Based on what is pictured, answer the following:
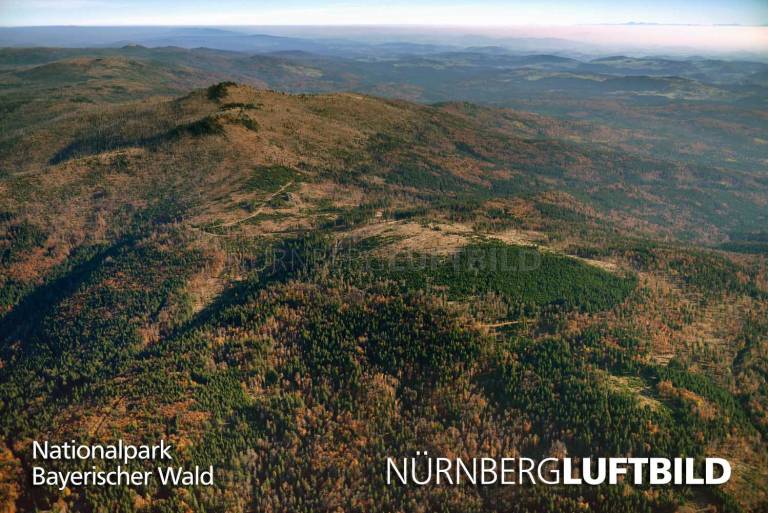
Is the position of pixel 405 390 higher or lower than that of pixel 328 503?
higher

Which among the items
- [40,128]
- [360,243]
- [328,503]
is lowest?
[328,503]

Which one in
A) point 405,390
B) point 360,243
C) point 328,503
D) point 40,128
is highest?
point 40,128

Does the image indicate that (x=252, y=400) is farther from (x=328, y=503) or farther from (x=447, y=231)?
(x=447, y=231)

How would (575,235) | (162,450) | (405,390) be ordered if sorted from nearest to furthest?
(162,450), (405,390), (575,235)

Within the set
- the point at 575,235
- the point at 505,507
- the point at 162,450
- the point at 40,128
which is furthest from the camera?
the point at 40,128

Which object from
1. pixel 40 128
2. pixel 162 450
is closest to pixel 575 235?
pixel 162 450

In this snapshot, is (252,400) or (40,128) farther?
(40,128)

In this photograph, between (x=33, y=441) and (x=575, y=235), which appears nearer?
(x=33, y=441)

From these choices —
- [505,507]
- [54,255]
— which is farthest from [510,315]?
[54,255]

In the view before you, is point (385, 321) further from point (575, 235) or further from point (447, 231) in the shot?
point (575, 235)
